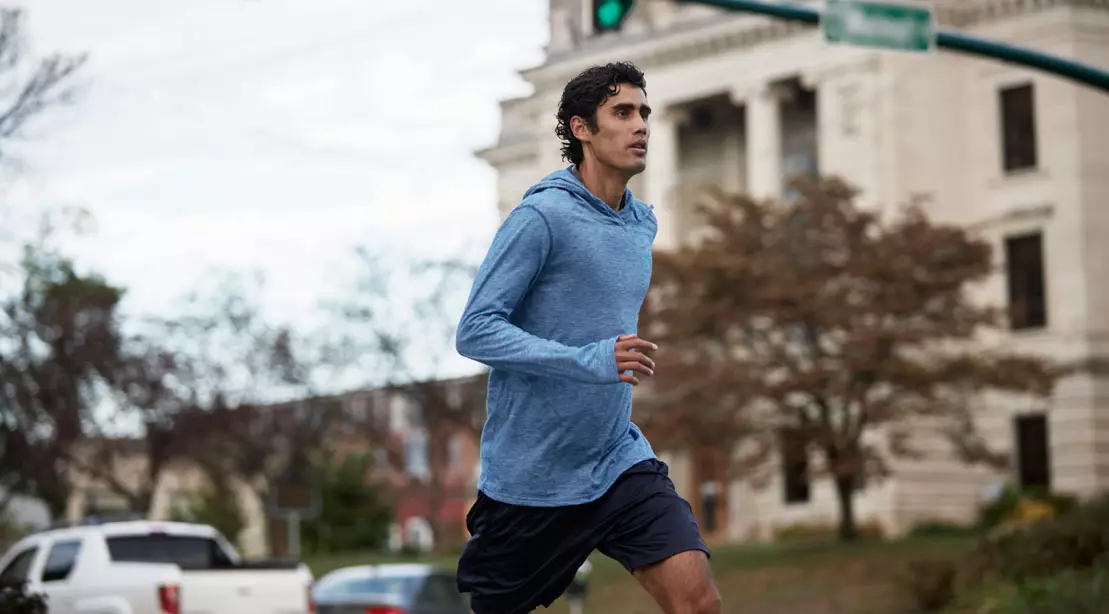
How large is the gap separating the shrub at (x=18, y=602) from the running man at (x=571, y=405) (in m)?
7.66

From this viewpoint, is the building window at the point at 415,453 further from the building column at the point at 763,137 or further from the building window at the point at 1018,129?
the building window at the point at 1018,129

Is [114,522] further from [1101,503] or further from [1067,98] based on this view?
[1067,98]

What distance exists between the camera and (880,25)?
691 inches

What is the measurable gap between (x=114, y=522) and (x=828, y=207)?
20.9 metres

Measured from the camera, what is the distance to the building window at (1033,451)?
50.3 meters

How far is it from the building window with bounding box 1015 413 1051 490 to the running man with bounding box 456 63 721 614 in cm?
4563

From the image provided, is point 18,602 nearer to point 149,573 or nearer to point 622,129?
point 149,573

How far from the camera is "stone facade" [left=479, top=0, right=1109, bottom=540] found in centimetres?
5006

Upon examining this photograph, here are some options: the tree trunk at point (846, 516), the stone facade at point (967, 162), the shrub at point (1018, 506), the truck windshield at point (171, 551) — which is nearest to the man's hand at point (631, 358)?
the truck windshield at point (171, 551)

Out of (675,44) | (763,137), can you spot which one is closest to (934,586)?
(763,137)

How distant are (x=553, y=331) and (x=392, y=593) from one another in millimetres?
17283

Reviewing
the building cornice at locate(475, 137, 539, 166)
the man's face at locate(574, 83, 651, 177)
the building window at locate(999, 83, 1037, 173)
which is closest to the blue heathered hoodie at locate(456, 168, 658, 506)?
the man's face at locate(574, 83, 651, 177)

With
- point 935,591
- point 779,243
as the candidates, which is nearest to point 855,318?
point 779,243

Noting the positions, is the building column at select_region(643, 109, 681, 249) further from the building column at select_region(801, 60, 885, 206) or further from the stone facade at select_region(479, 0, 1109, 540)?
the building column at select_region(801, 60, 885, 206)
